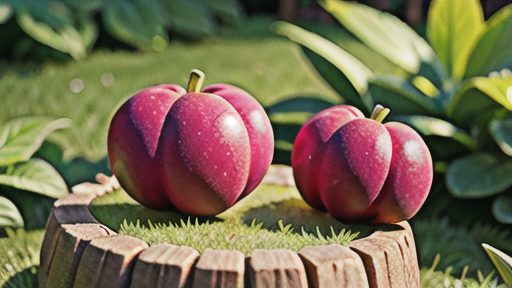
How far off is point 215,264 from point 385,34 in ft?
6.16

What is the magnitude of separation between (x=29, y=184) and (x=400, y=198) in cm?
138

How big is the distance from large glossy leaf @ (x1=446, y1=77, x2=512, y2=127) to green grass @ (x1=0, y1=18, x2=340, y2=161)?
0.69m

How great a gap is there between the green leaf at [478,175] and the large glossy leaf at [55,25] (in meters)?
3.31

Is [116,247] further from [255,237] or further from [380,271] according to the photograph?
[380,271]

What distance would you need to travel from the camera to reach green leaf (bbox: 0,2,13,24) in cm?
430

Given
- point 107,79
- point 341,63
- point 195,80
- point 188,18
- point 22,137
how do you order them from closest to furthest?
point 195,80 → point 22,137 → point 341,63 → point 107,79 → point 188,18

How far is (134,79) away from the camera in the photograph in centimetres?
451

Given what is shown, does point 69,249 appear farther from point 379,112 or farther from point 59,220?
point 379,112

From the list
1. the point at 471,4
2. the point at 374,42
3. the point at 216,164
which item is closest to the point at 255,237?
the point at 216,164

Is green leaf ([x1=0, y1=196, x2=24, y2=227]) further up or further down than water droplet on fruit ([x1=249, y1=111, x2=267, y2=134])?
further down

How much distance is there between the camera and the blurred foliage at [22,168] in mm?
2133

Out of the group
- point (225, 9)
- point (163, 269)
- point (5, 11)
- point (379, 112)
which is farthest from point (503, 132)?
point (225, 9)

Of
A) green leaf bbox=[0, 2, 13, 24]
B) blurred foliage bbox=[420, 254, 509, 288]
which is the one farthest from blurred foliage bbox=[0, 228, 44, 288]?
green leaf bbox=[0, 2, 13, 24]

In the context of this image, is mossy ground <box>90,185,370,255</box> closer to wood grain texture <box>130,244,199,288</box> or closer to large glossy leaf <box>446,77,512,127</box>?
wood grain texture <box>130,244,199,288</box>
